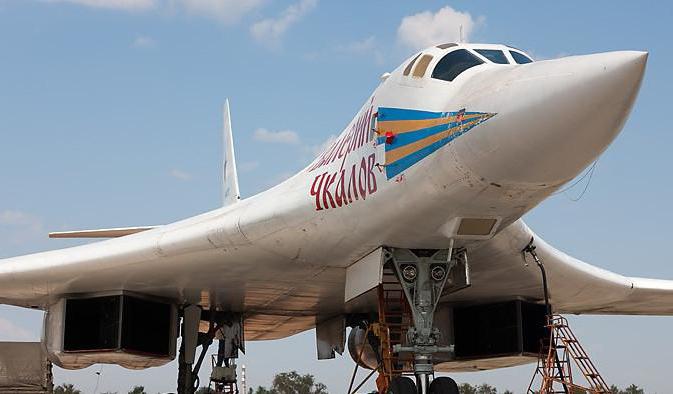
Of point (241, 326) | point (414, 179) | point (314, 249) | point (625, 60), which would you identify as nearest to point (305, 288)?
point (314, 249)

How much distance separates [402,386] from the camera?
9453mm

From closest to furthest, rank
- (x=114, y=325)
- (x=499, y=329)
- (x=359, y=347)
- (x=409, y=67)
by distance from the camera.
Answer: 1. (x=409, y=67)
2. (x=114, y=325)
3. (x=499, y=329)
4. (x=359, y=347)

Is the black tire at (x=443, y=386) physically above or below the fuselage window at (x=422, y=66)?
below

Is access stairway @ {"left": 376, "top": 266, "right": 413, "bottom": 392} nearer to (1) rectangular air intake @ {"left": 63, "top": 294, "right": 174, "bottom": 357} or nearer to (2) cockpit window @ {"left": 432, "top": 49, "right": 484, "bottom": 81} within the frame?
(2) cockpit window @ {"left": 432, "top": 49, "right": 484, "bottom": 81}

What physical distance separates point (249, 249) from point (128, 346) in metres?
2.97

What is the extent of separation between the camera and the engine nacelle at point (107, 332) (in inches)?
522

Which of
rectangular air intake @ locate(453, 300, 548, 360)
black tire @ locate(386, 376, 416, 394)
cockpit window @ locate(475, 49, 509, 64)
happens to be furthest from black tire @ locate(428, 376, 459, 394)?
rectangular air intake @ locate(453, 300, 548, 360)

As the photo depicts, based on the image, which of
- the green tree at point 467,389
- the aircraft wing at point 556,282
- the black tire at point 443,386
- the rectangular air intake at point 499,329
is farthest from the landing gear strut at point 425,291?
the green tree at point 467,389

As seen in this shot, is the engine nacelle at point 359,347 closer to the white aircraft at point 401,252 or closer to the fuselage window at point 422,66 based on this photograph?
the white aircraft at point 401,252

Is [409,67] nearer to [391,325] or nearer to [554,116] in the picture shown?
[554,116]

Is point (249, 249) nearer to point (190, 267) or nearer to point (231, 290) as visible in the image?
point (190, 267)

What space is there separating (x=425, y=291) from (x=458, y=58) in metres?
2.37

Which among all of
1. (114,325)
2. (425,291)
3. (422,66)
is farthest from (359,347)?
(422,66)

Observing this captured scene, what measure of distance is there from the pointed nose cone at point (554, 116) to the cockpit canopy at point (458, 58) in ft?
2.50
